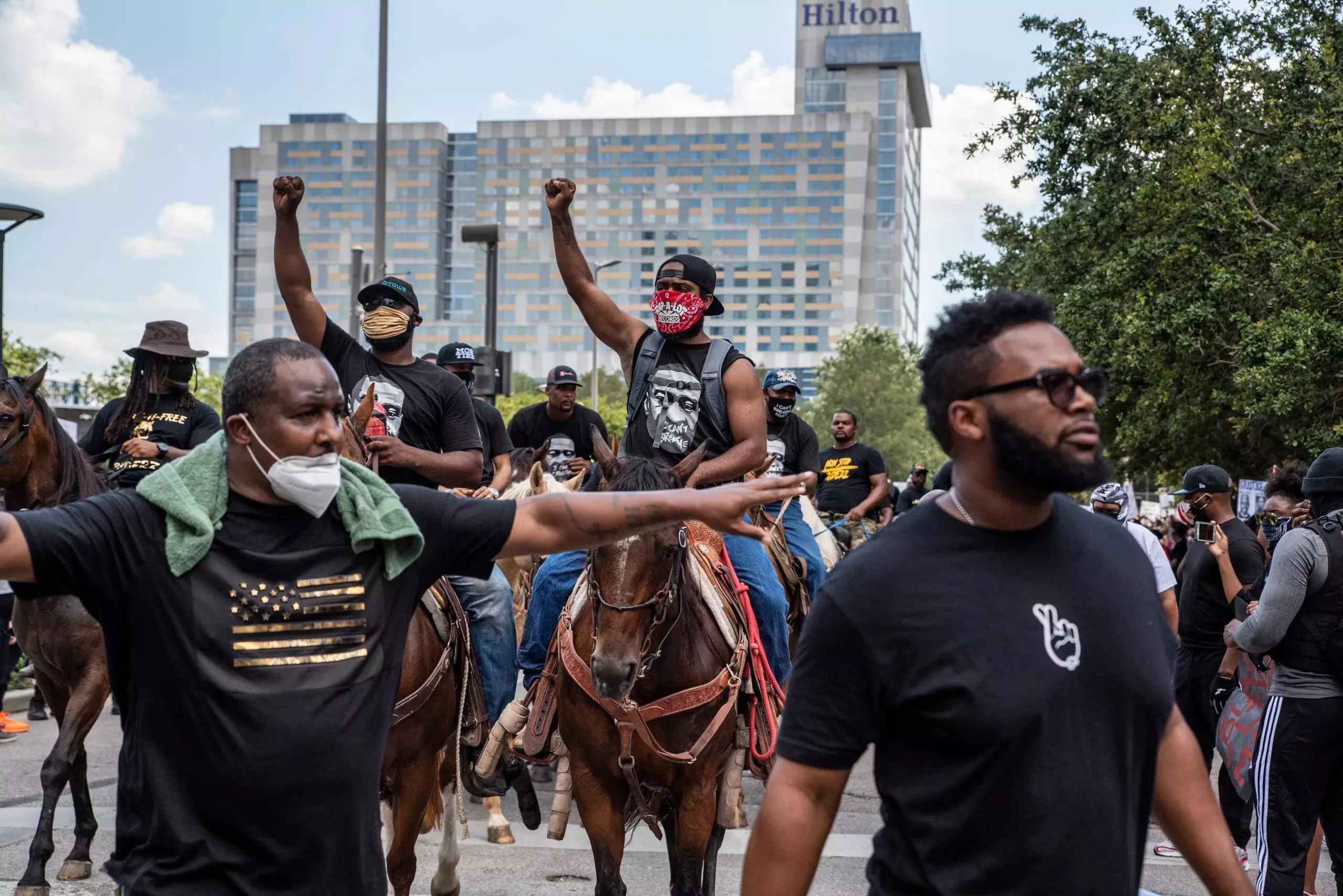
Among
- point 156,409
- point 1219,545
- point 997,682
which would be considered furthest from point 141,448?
point 997,682

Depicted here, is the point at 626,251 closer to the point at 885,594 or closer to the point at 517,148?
the point at 517,148

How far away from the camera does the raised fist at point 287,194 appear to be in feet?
18.0

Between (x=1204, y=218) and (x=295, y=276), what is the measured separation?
17.3m

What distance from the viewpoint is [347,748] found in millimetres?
3162

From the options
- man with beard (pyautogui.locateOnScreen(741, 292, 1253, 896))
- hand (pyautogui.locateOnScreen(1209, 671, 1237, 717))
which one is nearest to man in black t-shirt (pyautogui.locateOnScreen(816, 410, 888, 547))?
hand (pyautogui.locateOnScreen(1209, 671, 1237, 717))

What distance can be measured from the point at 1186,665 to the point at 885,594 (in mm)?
6453

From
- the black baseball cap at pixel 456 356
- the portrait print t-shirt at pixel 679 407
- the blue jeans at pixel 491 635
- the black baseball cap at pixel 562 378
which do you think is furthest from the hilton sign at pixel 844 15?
the blue jeans at pixel 491 635

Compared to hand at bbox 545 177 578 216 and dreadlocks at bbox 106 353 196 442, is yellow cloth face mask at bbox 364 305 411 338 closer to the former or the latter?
hand at bbox 545 177 578 216

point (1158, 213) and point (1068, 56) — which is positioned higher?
point (1068, 56)

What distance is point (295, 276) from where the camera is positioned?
5.88 meters

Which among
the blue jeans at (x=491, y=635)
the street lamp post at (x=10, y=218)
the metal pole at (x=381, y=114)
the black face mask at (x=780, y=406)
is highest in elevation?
the metal pole at (x=381, y=114)

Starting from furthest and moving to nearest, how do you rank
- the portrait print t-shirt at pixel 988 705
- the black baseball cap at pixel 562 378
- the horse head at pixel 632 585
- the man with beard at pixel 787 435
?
1. the black baseball cap at pixel 562 378
2. the man with beard at pixel 787 435
3. the horse head at pixel 632 585
4. the portrait print t-shirt at pixel 988 705

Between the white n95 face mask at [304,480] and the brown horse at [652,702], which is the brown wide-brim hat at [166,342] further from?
the white n95 face mask at [304,480]

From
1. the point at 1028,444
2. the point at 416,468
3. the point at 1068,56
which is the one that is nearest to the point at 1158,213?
the point at 1068,56
